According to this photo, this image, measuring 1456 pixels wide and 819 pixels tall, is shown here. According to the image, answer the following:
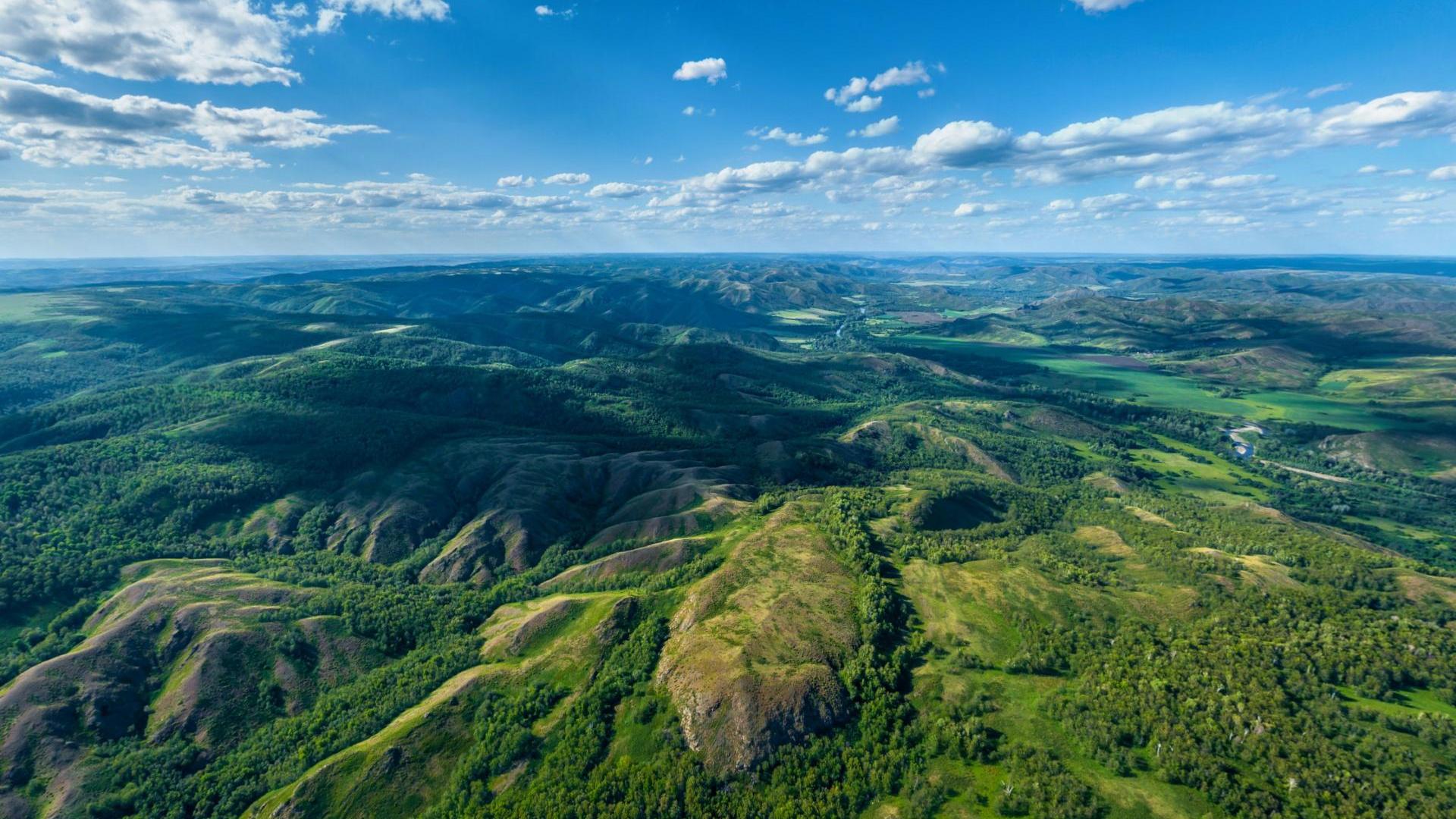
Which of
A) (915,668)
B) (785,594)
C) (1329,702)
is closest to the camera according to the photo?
(1329,702)

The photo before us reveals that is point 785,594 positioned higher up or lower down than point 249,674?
higher up

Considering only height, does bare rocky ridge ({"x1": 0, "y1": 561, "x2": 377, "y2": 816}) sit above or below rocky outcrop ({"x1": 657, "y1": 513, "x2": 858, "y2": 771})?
below

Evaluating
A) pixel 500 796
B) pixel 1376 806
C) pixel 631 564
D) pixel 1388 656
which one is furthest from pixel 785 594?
pixel 1388 656

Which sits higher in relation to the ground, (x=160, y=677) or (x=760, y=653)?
(x=760, y=653)

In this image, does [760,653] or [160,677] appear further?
[160,677]

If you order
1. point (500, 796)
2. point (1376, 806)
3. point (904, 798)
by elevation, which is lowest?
point (500, 796)

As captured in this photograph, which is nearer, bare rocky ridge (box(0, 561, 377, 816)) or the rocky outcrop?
the rocky outcrop

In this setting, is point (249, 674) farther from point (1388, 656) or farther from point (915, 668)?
point (1388, 656)

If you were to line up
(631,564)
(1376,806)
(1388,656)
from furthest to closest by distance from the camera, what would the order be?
1. (631,564)
2. (1388,656)
3. (1376,806)

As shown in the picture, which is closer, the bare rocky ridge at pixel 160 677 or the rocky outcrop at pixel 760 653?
the rocky outcrop at pixel 760 653

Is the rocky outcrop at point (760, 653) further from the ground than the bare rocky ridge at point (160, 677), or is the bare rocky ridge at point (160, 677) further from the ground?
the rocky outcrop at point (760, 653)

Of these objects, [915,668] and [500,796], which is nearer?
[500,796]
